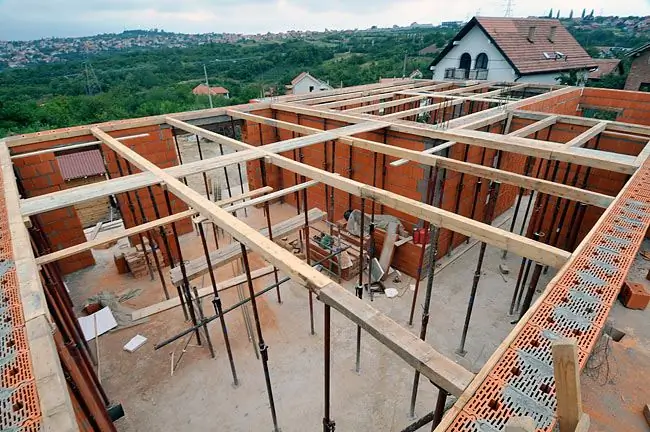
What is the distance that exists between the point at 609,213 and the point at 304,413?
468cm

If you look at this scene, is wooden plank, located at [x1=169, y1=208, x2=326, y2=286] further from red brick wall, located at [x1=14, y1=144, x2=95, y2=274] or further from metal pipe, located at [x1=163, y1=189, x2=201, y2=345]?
red brick wall, located at [x1=14, y1=144, x2=95, y2=274]

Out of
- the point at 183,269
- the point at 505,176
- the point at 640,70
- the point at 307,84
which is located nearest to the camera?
the point at 505,176

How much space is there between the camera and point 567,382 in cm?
147

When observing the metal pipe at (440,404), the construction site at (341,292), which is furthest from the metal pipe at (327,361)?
the metal pipe at (440,404)

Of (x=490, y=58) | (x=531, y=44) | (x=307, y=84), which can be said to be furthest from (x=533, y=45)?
(x=307, y=84)

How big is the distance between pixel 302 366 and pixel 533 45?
2217 centimetres

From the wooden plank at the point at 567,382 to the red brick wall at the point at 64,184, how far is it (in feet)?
25.9

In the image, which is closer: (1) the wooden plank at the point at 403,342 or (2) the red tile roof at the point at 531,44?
(1) the wooden plank at the point at 403,342

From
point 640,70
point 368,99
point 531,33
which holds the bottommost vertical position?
point 368,99

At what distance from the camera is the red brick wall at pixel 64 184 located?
7.40 metres

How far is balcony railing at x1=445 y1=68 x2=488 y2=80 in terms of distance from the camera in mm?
19188

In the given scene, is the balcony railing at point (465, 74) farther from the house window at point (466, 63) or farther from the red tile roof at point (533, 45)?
the red tile roof at point (533, 45)

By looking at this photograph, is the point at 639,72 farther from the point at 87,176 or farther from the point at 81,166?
the point at 81,166

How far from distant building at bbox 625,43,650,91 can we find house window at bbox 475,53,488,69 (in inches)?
262
